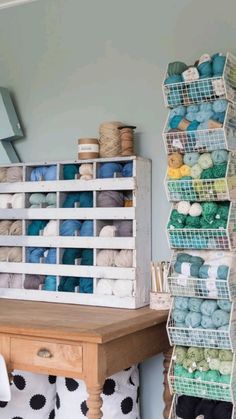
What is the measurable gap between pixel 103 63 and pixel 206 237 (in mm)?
1003

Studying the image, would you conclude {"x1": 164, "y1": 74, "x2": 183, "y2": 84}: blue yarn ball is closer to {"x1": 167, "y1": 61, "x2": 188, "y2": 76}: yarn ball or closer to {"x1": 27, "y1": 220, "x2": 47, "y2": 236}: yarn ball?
{"x1": 167, "y1": 61, "x2": 188, "y2": 76}: yarn ball

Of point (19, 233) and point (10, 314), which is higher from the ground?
point (19, 233)

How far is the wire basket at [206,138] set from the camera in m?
1.89

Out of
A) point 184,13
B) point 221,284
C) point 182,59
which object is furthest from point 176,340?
point 184,13

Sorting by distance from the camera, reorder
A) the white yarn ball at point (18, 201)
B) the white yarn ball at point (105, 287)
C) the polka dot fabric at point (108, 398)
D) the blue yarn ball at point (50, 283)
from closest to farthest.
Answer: the polka dot fabric at point (108, 398), the white yarn ball at point (105, 287), the blue yarn ball at point (50, 283), the white yarn ball at point (18, 201)

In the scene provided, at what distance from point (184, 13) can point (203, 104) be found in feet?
1.91

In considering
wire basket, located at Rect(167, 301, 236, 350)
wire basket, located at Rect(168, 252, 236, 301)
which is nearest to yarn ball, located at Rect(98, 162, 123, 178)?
wire basket, located at Rect(168, 252, 236, 301)

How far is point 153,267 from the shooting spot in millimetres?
2232

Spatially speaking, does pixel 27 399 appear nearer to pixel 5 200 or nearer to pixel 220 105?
pixel 5 200

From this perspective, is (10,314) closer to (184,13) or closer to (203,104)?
(203,104)

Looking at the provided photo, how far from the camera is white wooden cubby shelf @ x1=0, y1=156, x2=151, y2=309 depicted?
2250mm

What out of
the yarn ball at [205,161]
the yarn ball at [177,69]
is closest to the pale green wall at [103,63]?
the yarn ball at [177,69]

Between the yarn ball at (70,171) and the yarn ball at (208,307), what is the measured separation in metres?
0.81

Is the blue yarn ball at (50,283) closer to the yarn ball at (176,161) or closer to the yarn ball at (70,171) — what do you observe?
the yarn ball at (70,171)
